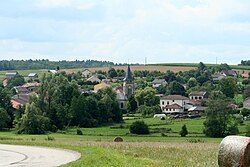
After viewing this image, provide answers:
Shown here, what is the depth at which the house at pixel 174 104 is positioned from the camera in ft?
496

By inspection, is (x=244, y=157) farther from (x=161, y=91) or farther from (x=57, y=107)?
(x=161, y=91)

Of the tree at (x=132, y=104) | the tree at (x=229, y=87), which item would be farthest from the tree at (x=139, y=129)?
the tree at (x=229, y=87)

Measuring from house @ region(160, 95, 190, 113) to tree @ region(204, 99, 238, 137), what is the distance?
2413 inches

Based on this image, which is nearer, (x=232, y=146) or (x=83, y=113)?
(x=232, y=146)

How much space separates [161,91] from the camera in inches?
7411

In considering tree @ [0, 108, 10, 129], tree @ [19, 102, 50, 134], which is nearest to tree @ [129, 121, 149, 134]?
tree @ [19, 102, 50, 134]

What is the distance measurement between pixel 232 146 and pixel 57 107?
3024 inches

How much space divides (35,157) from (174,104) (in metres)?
127

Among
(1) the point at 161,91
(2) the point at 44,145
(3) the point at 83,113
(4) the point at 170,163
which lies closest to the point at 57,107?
(3) the point at 83,113

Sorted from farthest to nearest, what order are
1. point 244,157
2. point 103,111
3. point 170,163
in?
point 103,111 → point 170,163 → point 244,157

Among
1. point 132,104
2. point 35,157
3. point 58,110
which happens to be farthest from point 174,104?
point 35,157

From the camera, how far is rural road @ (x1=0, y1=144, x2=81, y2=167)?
26656mm

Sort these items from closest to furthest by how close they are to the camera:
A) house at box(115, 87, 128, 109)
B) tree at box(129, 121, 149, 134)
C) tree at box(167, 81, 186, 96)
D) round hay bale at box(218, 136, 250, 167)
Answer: round hay bale at box(218, 136, 250, 167), tree at box(129, 121, 149, 134), house at box(115, 87, 128, 109), tree at box(167, 81, 186, 96)

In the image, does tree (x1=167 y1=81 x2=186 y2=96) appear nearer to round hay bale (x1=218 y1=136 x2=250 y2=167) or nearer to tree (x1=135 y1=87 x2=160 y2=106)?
tree (x1=135 y1=87 x2=160 y2=106)
